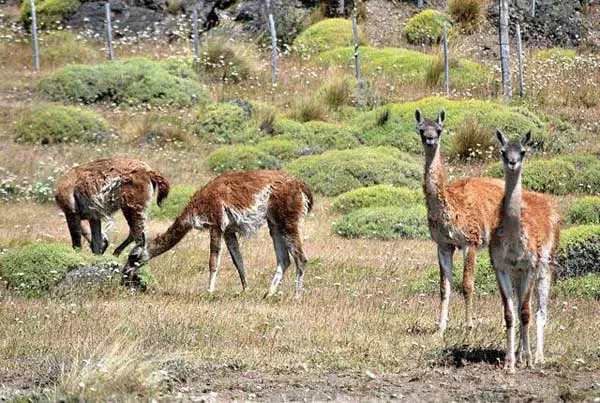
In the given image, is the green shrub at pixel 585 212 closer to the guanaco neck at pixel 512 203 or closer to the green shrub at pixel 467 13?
the guanaco neck at pixel 512 203

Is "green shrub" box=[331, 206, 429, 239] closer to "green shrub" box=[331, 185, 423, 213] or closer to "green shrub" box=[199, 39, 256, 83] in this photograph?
"green shrub" box=[331, 185, 423, 213]

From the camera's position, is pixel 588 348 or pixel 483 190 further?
pixel 483 190

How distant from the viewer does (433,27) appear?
33.9 metres

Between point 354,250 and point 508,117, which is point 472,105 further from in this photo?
point 354,250

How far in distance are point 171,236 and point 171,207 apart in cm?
577

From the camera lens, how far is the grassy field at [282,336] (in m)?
8.88

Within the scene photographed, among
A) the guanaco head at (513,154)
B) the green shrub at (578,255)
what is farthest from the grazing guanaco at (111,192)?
the guanaco head at (513,154)

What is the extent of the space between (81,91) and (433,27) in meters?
11.6

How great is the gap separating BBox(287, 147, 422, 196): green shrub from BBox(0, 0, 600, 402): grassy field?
2.82 metres

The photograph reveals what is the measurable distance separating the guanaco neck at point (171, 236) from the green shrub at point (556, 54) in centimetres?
1934

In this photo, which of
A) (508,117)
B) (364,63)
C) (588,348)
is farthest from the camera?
(364,63)

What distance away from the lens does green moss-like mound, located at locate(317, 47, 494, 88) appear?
2925cm

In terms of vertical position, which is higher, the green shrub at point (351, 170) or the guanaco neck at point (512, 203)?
the guanaco neck at point (512, 203)

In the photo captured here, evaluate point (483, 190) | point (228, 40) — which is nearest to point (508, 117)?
point (228, 40)
